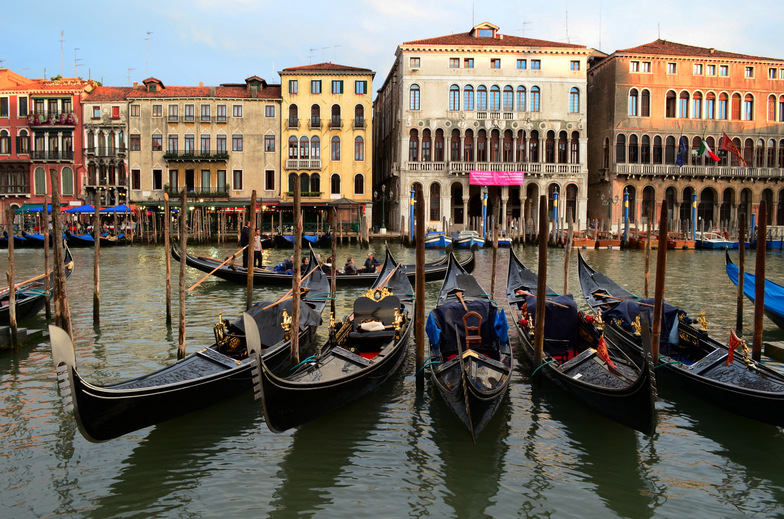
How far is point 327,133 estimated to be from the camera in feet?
95.5

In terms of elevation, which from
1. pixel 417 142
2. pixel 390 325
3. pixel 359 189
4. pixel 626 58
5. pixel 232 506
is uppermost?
pixel 626 58

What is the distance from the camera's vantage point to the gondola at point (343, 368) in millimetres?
4582

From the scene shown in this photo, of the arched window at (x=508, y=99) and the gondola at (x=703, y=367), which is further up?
the arched window at (x=508, y=99)

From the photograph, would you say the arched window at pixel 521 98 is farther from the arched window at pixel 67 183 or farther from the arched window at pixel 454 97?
the arched window at pixel 67 183

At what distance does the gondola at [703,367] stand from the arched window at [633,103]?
960 inches

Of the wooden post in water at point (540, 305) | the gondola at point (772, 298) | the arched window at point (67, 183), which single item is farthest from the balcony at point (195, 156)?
the wooden post in water at point (540, 305)

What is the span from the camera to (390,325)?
6863 millimetres

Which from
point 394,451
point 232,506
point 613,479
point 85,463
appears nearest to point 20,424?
point 85,463

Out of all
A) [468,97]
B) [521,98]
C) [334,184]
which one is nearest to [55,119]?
[334,184]

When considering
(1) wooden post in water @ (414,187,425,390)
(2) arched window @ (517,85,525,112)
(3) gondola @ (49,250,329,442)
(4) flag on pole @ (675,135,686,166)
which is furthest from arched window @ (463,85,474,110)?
(1) wooden post in water @ (414,187,425,390)

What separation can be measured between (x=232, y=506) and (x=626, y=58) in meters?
29.1

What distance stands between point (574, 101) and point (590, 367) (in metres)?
26.3

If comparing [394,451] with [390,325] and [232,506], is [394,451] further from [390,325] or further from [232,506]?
[390,325]

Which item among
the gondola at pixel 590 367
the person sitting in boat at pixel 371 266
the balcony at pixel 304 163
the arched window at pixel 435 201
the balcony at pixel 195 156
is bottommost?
Result: the gondola at pixel 590 367
